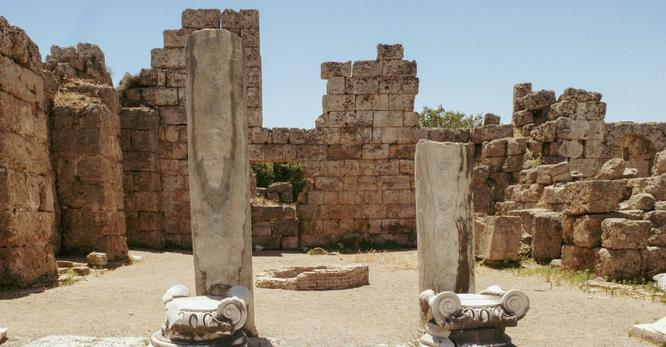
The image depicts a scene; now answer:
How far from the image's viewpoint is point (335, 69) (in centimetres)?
1595

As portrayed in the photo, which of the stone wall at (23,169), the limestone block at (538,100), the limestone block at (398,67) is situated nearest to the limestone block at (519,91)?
the limestone block at (538,100)

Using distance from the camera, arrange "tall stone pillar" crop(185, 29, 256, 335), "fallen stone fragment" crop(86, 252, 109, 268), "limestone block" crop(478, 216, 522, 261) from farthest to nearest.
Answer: "limestone block" crop(478, 216, 522, 261)
"fallen stone fragment" crop(86, 252, 109, 268)
"tall stone pillar" crop(185, 29, 256, 335)

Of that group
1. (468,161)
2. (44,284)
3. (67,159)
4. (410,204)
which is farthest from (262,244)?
(468,161)

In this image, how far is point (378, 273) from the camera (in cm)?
1151

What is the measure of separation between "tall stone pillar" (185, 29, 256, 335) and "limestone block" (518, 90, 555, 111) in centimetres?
1205

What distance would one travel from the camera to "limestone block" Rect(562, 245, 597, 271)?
10.0 m

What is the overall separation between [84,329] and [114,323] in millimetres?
399

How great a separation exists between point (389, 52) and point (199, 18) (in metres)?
5.28

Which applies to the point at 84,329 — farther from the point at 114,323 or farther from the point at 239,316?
the point at 239,316

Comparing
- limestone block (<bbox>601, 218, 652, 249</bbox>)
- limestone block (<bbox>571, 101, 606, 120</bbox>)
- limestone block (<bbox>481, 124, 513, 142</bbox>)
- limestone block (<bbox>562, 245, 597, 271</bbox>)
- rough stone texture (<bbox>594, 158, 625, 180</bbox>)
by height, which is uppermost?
limestone block (<bbox>571, 101, 606, 120</bbox>)

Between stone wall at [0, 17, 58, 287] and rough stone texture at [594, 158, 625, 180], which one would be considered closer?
stone wall at [0, 17, 58, 287]

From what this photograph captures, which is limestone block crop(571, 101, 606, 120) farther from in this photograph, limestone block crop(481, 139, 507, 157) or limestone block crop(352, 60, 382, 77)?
limestone block crop(352, 60, 382, 77)

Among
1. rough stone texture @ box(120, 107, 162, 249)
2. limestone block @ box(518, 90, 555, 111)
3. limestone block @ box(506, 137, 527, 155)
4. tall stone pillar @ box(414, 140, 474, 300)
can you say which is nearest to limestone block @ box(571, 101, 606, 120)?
limestone block @ box(518, 90, 555, 111)

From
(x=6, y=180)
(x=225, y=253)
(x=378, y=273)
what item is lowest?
(x=378, y=273)
